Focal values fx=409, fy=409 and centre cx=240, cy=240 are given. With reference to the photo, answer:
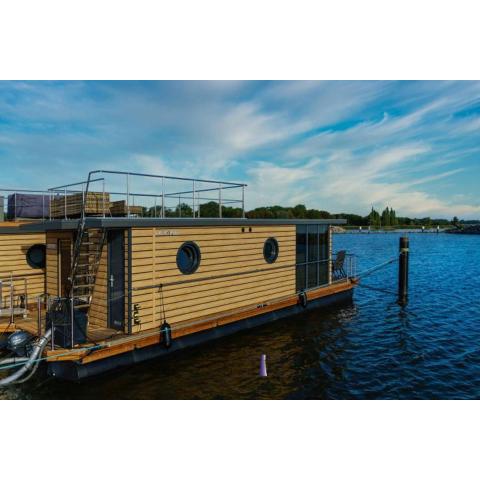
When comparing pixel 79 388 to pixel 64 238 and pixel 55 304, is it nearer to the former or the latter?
pixel 55 304

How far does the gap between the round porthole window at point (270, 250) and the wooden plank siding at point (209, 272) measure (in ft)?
0.61

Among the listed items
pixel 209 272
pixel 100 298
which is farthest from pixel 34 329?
pixel 209 272

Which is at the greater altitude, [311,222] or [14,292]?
[311,222]

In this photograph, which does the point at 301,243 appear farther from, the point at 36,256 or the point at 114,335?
the point at 36,256

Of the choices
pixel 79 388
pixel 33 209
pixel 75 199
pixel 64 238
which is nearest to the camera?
pixel 79 388

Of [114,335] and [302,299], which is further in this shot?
[302,299]

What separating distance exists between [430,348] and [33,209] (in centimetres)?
1519

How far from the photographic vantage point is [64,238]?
12.1m

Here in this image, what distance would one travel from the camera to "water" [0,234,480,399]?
928cm

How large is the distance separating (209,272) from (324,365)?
427 centimetres

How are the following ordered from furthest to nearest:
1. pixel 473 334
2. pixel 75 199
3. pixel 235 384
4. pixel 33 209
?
pixel 33 209, pixel 473 334, pixel 75 199, pixel 235 384

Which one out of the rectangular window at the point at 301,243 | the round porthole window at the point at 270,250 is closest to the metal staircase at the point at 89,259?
the round porthole window at the point at 270,250

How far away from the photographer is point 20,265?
518 inches

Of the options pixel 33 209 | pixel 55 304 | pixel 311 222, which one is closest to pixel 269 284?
pixel 311 222
